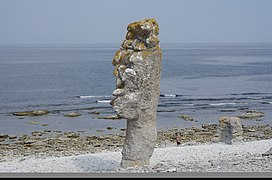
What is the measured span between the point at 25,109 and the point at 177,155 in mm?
26684

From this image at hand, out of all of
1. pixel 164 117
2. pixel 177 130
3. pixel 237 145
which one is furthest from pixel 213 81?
pixel 237 145

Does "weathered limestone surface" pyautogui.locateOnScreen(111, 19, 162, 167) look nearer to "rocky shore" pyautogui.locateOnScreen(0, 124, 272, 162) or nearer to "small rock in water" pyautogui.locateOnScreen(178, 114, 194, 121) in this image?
"rocky shore" pyautogui.locateOnScreen(0, 124, 272, 162)

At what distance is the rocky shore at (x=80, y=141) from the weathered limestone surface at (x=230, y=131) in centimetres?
298

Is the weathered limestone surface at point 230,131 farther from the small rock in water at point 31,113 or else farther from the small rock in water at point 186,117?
the small rock in water at point 31,113

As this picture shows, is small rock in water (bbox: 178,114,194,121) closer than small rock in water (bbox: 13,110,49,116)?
Yes

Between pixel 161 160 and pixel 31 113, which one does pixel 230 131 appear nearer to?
pixel 161 160

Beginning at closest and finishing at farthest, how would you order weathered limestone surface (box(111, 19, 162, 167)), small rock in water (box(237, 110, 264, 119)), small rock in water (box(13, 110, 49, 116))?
weathered limestone surface (box(111, 19, 162, 167))
small rock in water (box(237, 110, 264, 119))
small rock in water (box(13, 110, 49, 116))

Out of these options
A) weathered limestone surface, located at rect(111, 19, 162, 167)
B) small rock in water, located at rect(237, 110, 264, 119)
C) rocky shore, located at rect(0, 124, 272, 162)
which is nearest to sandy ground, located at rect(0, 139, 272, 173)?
weathered limestone surface, located at rect(111, 19, 162, 167)

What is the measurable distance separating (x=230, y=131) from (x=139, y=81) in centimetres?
846

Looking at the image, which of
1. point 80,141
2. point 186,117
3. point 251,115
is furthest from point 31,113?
point 251,115

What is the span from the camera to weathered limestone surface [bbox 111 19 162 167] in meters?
14.4

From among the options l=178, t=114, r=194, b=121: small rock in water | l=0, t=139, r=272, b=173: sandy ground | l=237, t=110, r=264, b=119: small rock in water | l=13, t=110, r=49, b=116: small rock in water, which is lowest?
l=13, t=110, r=49, b=116: small rock in water

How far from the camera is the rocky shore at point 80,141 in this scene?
2317 cm

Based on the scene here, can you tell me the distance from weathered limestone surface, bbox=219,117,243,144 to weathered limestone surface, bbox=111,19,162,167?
281 inches
